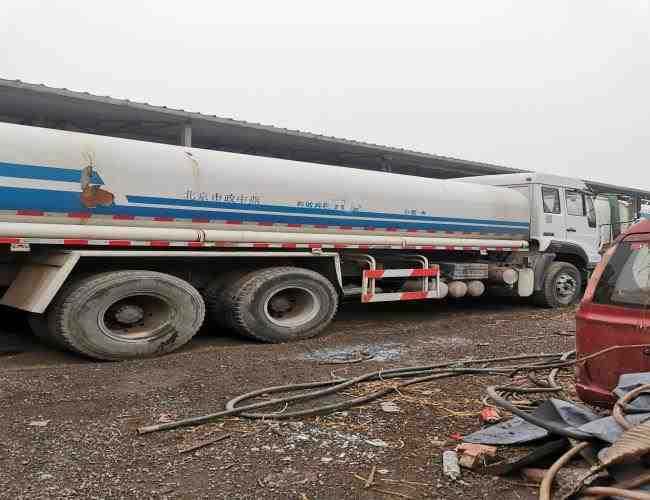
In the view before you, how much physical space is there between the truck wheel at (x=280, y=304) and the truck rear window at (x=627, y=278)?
450cm

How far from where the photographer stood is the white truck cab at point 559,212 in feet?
Answer: 35.8

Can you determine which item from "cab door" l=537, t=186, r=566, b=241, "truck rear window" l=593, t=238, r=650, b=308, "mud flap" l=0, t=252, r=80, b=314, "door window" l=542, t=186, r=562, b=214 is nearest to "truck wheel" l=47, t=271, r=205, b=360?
"mud flap" l=0, t=252, r=80, b=314

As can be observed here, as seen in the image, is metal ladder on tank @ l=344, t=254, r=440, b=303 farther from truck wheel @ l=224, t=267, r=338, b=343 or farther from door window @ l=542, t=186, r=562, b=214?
door window @ l=542, t=186, r=562, b=214

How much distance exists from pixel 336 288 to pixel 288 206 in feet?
5.30

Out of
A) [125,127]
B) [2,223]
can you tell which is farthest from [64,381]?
[125,127]

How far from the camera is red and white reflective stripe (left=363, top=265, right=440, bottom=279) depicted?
8648 mm

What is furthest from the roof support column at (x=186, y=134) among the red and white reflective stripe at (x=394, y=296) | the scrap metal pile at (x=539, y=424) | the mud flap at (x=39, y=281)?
the scrap metal pile at (x=539, y=424)

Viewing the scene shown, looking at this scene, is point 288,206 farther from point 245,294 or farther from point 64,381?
point 64,381

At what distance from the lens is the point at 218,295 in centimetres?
749

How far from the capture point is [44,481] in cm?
304

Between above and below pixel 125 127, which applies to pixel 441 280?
below

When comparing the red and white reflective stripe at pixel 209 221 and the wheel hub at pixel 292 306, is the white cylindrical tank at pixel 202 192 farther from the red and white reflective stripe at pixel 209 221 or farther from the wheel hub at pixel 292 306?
the wheel hub at pixel 292 306

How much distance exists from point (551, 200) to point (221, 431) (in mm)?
9272

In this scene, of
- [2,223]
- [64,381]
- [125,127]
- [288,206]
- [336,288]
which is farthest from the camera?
[125,127]
